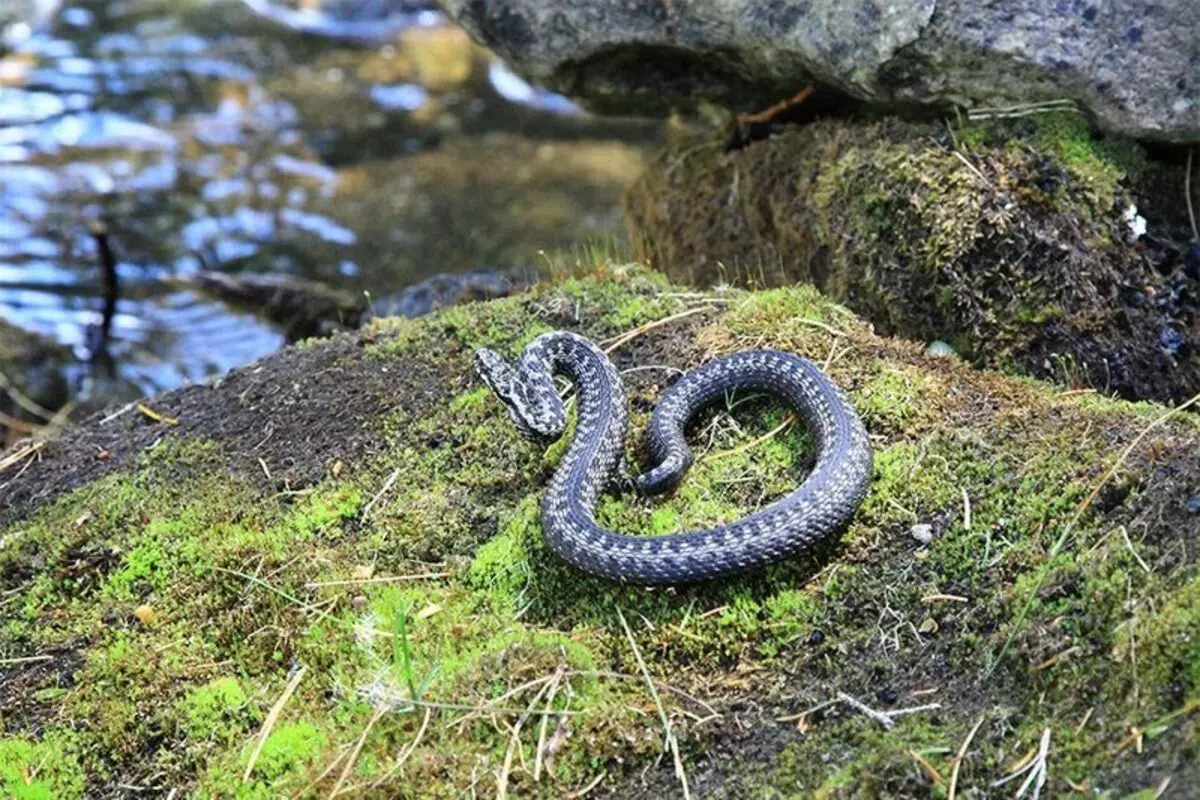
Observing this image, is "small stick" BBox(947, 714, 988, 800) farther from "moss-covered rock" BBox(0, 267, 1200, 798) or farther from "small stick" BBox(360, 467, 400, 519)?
"small stick" BBox(360, 467, 400, 519)

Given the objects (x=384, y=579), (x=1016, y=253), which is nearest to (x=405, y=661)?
(x=384, y=579)

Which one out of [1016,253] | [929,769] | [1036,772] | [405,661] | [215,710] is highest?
[1016,253]

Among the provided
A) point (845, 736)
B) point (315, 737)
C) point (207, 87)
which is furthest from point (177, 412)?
point (207, 87)

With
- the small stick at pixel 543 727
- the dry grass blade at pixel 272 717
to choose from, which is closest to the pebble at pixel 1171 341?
the small stick at pixel 543 727

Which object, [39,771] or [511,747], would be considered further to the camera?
[39,771]

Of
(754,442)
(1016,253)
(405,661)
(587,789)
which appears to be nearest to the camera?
(587,789)

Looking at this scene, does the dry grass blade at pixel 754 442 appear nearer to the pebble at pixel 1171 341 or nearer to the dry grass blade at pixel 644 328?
the dry grass blade at pixel 644 328

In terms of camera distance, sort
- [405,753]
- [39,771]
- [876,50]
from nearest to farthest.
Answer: [405,753]
[39,771]
[876,50]

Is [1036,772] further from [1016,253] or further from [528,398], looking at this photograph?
[1016,253]
